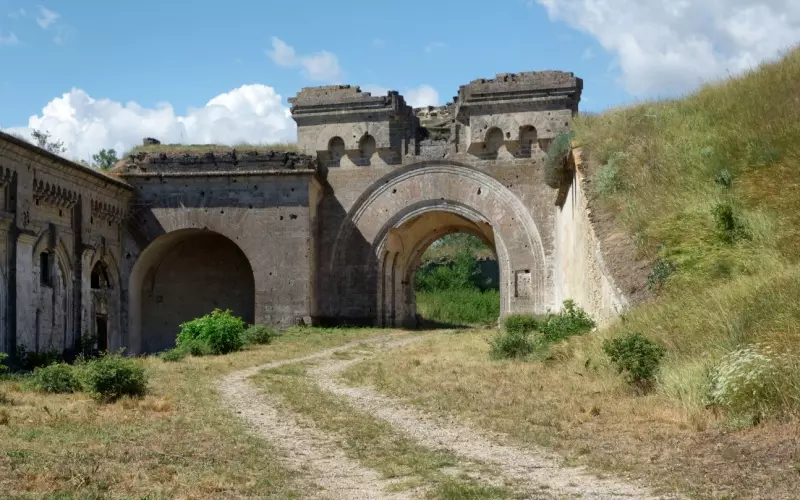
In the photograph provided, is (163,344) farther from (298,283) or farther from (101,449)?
(101,449)

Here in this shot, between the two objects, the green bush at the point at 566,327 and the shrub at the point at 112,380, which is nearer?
the shrub at the point at 112,380

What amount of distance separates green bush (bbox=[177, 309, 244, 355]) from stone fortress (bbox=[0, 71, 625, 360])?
11.0 ft

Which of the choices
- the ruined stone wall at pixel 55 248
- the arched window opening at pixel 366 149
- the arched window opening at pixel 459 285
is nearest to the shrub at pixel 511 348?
the ruined stone wall at pixel 55 248

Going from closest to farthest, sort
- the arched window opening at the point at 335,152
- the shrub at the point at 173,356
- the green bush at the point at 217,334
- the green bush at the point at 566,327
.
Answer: the green bush at the point at 566,327
the shrub at the point at 173,356
the green bush at the point at 217,334
the arched window opening at the point at 335,152

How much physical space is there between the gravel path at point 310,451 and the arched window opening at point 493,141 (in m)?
12.4

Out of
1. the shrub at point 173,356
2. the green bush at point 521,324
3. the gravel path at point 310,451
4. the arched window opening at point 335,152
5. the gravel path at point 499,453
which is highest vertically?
the arched window opening at point 335,152

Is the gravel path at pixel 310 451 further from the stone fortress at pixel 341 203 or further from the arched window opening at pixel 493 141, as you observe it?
the arched window opening at pixel 493 141

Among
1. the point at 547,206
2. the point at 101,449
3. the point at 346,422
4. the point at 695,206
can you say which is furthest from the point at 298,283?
the point at 101,449

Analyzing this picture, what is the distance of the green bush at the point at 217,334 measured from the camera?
17.7 m

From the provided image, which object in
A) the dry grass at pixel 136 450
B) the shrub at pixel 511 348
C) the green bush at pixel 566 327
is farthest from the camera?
the green bush at pixel 566 327

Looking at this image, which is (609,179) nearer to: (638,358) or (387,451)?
(638,358)

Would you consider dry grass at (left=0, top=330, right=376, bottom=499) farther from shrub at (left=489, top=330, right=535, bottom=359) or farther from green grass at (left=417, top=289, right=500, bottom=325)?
green grass at (left=417, top=289, right=500, bottom=325)

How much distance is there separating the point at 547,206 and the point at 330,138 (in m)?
6.10

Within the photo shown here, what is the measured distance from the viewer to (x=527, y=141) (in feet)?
74.8
